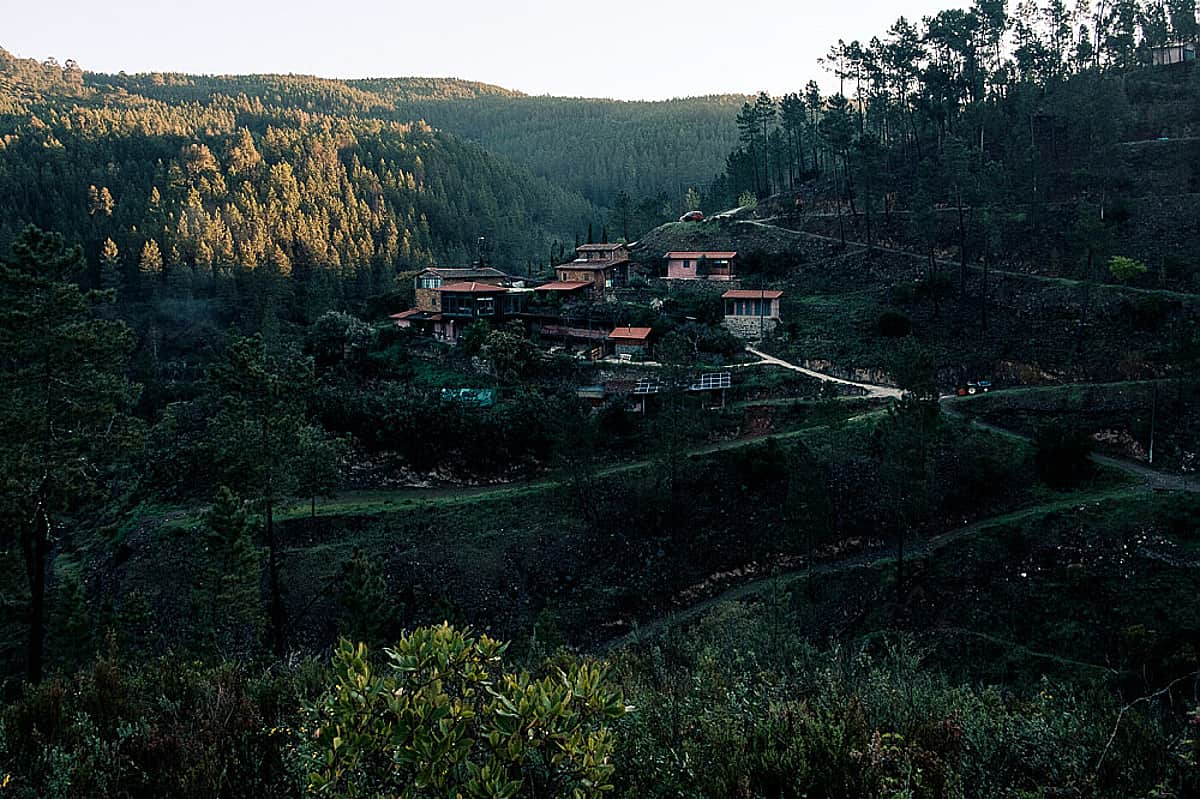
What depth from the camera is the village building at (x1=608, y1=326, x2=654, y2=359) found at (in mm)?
42969

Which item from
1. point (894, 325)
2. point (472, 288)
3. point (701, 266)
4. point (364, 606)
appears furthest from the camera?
point (701, 266)

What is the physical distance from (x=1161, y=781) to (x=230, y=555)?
21.9m

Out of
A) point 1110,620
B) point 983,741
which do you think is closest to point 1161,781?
point 983,741

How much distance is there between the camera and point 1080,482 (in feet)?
92.5

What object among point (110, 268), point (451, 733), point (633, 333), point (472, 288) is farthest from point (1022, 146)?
point (110, 268)

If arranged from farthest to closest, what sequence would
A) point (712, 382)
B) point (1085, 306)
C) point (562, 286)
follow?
1. point (562, 286)
2. point (1085, 306)
3. point (712, 382)

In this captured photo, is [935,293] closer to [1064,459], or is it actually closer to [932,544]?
[1064,459]

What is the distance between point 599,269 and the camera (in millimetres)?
53438

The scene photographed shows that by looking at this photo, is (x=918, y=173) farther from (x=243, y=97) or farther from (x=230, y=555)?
(x=243, y=97)

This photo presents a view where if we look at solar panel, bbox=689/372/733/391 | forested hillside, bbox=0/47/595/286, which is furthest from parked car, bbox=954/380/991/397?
forested hillside, bbox=0/47/595/286

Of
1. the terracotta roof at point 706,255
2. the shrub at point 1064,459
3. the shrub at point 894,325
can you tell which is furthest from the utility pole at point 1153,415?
the terracotta roof at point 706,255

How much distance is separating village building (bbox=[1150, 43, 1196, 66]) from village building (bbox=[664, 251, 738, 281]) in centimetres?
4052

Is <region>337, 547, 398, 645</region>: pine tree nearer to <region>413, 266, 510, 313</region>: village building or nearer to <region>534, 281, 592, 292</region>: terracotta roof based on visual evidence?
<region>534, 281, 592, 292</region>: terracotta roof

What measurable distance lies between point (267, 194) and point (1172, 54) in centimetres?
9337
